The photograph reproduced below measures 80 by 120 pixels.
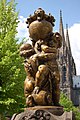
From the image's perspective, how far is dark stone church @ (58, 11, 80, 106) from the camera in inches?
3863

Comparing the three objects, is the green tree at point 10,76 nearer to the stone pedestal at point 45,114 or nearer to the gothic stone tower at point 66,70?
the stone pedestal at point 45,114

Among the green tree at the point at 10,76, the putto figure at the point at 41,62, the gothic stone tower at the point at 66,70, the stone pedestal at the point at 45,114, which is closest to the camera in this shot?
the stone pedestal at the point at 45,114

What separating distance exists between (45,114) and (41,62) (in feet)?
4.19

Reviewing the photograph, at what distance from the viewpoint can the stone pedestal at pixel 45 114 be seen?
630 centimetres

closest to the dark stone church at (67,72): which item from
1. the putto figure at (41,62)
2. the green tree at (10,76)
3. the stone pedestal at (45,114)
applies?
the green tree at (10,76)

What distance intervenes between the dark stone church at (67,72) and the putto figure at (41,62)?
87404mm

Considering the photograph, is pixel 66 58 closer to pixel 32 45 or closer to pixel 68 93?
pixel 68 93

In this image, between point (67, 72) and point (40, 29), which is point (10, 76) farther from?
point (67, 72)

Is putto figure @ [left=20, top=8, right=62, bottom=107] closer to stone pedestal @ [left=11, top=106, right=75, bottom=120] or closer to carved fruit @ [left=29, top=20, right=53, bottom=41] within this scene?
carved fruit @ [left=29, top=20, right=53, bottom=41]

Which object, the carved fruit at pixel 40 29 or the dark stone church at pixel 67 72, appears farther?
the dark stone church at pixel 67 72

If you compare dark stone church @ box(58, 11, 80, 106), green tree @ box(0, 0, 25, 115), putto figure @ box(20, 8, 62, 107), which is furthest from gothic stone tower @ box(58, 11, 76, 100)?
putto figure @ box(20, 8, 62, 107)

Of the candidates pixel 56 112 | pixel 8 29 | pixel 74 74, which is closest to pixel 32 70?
pixel 56 112

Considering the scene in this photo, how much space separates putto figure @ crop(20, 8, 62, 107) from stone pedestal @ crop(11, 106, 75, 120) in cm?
23

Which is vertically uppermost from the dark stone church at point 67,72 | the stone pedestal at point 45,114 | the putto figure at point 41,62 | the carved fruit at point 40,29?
the dark stone church at point 67,72
